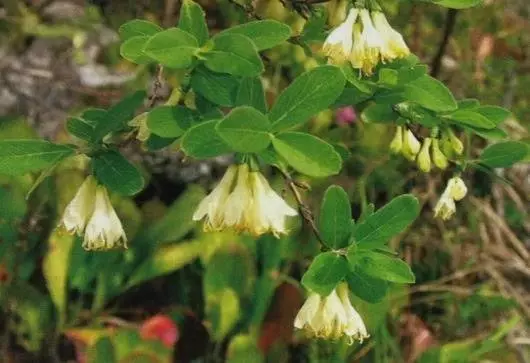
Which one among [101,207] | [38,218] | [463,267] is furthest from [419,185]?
[101,207]

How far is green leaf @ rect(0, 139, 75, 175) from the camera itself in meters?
0.89

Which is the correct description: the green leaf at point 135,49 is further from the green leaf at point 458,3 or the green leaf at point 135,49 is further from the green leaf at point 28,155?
the green leaf at point 458,3

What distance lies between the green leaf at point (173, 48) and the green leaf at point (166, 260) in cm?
107

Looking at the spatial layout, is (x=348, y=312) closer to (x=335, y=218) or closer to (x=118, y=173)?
(x=335, y=218)

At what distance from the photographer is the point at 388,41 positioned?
87 centimetres

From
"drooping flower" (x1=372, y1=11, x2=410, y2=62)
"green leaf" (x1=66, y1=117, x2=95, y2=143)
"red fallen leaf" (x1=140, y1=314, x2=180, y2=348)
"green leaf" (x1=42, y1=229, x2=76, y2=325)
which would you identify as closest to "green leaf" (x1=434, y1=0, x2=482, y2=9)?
"drooping flower" (x1=372, y1=11, x2=410, y2=62)

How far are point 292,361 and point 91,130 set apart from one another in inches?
41.0

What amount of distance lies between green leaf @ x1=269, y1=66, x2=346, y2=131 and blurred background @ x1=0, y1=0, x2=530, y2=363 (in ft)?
2.53

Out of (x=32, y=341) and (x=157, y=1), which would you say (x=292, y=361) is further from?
(x=157, y=1)

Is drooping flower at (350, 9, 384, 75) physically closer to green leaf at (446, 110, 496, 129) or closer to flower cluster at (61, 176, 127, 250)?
green leaf at (446, 110, 496, 129)

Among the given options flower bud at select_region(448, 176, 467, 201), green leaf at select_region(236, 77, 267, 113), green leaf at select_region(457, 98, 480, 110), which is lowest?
flower bud at select_region(448, 176, 467, 201)

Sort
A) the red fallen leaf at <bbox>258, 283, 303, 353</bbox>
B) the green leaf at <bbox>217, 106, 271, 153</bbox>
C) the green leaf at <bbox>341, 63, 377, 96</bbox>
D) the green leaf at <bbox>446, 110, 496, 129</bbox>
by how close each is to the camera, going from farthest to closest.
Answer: the red fallen leaf at <bbox>258, 283, 303, 353</bbox>
the green leaf at <bbox>446, 110, 496, 129</bbox>
the green leaf at <bbox>341, 63, 377, 96</bbox>
the green leaf at <bbox>217, 106, 271, 153</bbox>

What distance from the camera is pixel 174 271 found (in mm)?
1986

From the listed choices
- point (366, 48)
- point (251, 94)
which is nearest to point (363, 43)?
point (366, 48)
